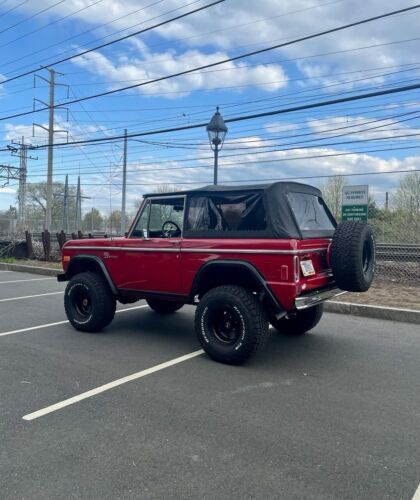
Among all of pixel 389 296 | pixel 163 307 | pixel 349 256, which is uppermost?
pixel 349 256

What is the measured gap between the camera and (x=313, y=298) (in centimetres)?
477

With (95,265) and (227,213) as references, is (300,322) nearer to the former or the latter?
(227,213)

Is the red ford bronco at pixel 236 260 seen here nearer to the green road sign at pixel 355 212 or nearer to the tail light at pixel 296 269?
the tail light at pixel 296 269

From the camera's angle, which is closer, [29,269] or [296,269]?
[296,269]

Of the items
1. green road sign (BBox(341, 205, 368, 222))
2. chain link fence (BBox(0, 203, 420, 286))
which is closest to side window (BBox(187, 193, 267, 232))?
green road sign (BBox(341, 205, 368, 222))

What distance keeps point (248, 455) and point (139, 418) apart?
993mm

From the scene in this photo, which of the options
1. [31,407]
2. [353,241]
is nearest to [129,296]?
[31,407]

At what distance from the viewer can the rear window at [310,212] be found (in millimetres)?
5309

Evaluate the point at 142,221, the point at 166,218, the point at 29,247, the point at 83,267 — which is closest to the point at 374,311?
the point at 166,218

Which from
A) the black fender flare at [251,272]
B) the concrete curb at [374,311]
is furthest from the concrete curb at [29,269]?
the black fender flare at [251,272]

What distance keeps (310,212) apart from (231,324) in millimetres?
1784

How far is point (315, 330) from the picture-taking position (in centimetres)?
668

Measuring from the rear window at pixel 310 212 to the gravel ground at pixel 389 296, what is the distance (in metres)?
2.82

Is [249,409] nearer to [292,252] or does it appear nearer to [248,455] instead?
[248,455]
